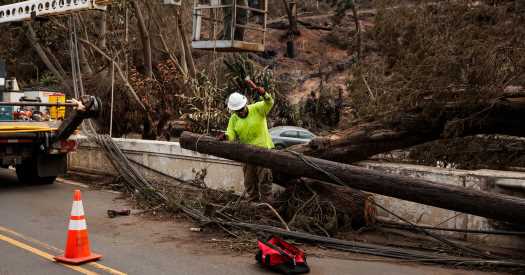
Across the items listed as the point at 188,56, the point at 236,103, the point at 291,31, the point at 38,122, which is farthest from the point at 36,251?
the point at 291,31

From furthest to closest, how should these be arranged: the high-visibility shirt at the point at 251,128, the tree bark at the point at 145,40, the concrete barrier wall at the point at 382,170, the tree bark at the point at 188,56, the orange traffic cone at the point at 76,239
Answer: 1. the tree bark at the point at 188,56
2. the tree bark at the point at 145,40
3. the high-visibility shirt at the point at 251,128
4. the concrete barrier wall at the point at 382,170
5. the orange traffic cone at the point at 76,239

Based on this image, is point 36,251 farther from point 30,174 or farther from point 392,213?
point 30,174

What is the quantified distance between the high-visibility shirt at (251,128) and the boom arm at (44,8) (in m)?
3.62

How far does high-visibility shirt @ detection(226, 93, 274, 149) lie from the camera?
862 centimetres

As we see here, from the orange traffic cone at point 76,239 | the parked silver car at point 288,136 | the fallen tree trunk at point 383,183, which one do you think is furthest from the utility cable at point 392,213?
the parked silver car at point 288,136

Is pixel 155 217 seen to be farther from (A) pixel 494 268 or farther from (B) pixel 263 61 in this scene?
(B) pixel 263 61

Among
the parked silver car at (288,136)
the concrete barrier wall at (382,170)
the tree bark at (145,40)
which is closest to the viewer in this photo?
the concrete barrier wall at (382,170)

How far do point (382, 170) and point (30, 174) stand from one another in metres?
7.30

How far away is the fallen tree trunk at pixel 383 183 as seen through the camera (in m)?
6.12

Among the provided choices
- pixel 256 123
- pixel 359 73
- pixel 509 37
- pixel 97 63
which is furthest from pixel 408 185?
pixel 97 63

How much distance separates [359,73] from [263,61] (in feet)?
76.7

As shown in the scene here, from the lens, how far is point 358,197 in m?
7.83

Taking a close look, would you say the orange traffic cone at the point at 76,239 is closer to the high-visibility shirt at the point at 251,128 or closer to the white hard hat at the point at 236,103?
the white hard hat at the point at 236,103

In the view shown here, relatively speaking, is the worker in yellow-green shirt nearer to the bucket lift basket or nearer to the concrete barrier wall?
the concrete barrier wall
